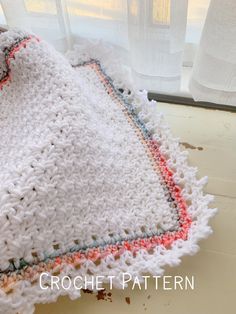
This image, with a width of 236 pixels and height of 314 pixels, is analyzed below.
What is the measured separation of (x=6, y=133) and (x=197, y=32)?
398 mm

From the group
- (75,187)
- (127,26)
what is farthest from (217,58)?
(75,187)

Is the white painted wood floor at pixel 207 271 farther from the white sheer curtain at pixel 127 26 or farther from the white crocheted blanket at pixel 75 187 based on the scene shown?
the white sheer curtain at pixel 127 26

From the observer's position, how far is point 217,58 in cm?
58

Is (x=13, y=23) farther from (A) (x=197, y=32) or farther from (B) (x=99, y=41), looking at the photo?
(A) (x=197, y=32)

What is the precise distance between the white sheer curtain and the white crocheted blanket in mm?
71

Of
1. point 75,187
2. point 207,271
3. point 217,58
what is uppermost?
point 217,58

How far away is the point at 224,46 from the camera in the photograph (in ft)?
1.84

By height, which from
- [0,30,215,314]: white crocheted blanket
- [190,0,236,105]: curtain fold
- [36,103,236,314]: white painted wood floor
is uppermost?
[190,0,236,105]: curtain fold

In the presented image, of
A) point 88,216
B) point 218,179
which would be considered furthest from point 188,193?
point 88,216

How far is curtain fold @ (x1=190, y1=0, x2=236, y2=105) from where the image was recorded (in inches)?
20.9

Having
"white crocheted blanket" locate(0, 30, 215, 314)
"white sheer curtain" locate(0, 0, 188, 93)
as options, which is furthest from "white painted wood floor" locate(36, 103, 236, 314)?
"white sheer curtain" locate(0, 0, 188, 93)

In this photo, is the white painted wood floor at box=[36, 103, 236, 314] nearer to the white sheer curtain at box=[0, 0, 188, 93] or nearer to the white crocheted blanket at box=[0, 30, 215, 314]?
the white crocheted blanket at box=[0, 30, 215, 314]

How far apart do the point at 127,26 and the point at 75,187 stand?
319 mm

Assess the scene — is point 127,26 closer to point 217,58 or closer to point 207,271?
point 217,58
